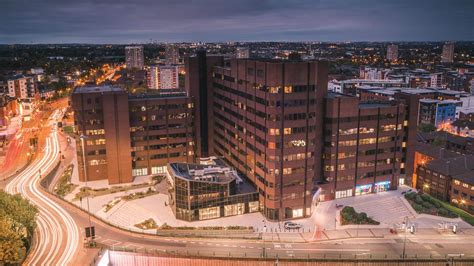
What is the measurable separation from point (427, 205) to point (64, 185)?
96.9 meters

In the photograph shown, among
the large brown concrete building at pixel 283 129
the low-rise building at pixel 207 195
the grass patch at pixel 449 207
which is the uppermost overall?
the large brown concrete building at pixel 283 129

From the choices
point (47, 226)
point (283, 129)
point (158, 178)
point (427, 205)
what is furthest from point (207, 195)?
point (427, 205)

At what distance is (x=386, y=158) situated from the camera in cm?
10550

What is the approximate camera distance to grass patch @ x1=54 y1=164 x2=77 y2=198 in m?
107

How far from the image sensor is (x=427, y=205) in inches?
3780

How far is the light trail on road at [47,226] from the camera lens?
72969 mm

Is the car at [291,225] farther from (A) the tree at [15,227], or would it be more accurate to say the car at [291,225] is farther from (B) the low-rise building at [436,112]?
(B) the low-rise building at [436,112]

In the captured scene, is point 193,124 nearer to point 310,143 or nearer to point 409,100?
point 310,143

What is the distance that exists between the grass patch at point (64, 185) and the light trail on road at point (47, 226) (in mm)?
4266

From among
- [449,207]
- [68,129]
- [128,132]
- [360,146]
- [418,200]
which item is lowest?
[449,207]

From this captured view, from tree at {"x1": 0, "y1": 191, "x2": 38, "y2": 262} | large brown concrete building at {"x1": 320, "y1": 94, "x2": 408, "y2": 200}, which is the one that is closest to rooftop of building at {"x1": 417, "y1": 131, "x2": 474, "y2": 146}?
large brown concrete building at {"x1": 320, "y1": 94, "x2": 408, "y2": 200}

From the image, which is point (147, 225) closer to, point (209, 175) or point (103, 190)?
point (209, 175)

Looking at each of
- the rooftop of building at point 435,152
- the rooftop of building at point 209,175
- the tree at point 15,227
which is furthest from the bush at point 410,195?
the tree at point 15,227

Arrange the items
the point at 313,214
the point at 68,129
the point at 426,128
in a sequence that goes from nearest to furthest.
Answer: the point at 313,214 → the point at 426,128 → the point at 68,129
